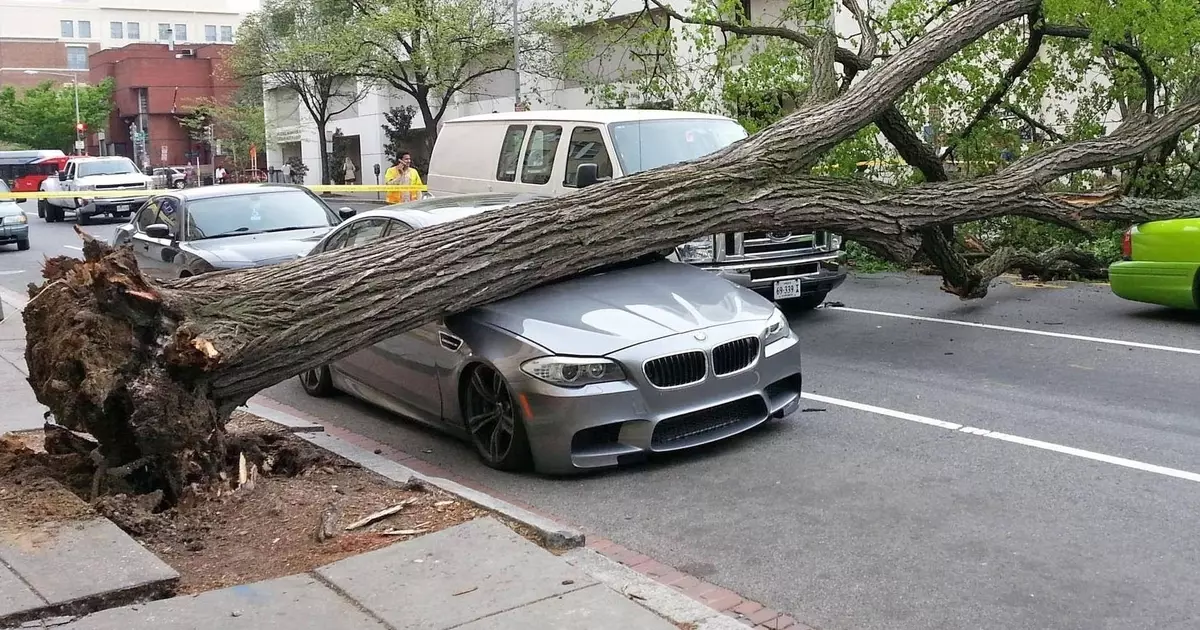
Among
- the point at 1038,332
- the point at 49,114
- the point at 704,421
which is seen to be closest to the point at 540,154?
the point at 1038,332

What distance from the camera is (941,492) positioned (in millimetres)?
6461

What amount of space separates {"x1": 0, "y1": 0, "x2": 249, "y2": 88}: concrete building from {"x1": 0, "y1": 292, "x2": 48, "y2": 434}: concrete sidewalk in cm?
10786

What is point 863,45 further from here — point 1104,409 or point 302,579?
point 302,579

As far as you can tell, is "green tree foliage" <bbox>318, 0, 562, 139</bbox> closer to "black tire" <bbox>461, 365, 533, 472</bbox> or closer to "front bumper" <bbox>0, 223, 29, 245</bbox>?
"front bumper" <bbox>0, 223, 29, 245</bbox>

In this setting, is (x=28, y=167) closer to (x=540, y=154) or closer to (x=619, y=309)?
(x=540, y=154)

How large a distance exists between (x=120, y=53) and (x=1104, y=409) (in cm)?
9128

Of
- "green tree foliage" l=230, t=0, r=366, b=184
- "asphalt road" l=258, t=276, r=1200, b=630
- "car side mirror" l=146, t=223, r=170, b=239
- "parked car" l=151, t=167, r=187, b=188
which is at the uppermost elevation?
"green tree foliage" l=230, t=0, r=366, b=184

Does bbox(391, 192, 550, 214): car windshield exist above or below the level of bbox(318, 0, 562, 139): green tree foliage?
below

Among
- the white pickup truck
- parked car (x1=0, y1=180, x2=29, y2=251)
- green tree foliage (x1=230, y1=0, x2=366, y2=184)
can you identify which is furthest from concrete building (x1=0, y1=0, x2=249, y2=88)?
parked car (x1=0, y1=180, x2=29, y2=251)

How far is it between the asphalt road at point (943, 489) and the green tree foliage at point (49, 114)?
85.5m

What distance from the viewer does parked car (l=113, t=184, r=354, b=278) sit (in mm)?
12555

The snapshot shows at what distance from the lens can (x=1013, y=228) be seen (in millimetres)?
15414

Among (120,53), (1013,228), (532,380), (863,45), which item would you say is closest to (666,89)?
(863,45)

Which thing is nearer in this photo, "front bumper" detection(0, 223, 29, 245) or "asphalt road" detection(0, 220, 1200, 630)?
"asphalt road" detection(0, 220, 1200, 630)
